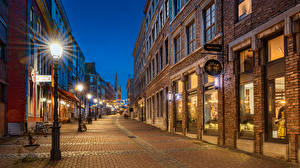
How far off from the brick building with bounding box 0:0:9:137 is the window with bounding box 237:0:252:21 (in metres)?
13.4

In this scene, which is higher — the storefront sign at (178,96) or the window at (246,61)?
the window at (246,61)

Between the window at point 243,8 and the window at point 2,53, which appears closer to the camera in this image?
the window at point 243,8

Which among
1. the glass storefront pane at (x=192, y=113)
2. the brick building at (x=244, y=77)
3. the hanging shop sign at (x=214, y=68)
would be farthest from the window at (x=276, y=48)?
the glass storefront pane at (x=192, y=113)

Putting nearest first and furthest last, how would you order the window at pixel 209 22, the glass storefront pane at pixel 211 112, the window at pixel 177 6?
the glass storefront pane at pixel 211 112
the window at pixel 209 22
the window at pixel 177 6

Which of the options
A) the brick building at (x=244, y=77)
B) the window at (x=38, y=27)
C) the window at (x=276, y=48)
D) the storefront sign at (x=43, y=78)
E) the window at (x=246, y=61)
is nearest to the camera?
the brick building at (x=244, y=77)

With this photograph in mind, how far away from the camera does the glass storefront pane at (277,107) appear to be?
9.43 meters

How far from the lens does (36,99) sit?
23562 mm

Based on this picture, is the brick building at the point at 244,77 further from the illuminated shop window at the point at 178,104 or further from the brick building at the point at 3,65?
the brick building at the point at 3,65

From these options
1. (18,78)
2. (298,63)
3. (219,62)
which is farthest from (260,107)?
(18,78)

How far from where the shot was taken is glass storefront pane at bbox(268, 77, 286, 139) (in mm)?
9430

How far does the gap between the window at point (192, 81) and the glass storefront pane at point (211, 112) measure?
186 cm

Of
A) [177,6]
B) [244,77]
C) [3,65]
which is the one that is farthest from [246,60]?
[3,65]

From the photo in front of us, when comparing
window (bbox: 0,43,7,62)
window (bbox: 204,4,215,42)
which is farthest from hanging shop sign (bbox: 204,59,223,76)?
window (bbox: 0,43,7,62)

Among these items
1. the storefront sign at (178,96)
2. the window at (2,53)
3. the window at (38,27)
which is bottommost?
the storefront sign at (178,96)
